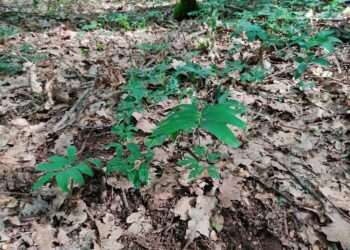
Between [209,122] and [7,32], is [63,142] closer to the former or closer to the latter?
[209,122]

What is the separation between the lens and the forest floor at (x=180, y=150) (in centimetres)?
197

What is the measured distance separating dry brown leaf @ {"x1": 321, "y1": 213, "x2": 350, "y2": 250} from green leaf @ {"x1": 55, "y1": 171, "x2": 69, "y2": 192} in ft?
5.06

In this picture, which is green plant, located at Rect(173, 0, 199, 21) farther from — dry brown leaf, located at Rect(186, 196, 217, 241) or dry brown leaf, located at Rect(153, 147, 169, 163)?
dry brown leaf, located at Rect(186, 196, 217, 241)

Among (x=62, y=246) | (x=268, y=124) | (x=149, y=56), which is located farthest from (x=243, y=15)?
(x=62, y=246)

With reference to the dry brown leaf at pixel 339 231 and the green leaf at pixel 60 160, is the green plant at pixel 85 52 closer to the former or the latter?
the green leaf at pixel 60 160

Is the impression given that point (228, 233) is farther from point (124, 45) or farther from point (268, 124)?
point (124, 45)

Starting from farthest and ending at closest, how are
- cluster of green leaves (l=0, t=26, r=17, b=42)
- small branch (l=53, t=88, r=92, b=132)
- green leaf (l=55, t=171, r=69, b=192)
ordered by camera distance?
1. cluster of green leaves (l=0, t=26, r=17, b=42)
2. small branch (l=53, t=88, r=92, b=132)
3. green leaf (l=55, t=171, r=69, b=192)

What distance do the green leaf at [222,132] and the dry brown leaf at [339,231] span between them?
3.80 ft

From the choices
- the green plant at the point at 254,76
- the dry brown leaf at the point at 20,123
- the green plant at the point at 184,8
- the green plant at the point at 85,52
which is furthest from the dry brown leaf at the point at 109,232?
the green plant at the point at 184,8

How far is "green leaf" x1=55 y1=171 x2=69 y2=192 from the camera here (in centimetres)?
167

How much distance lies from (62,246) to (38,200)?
42 cm

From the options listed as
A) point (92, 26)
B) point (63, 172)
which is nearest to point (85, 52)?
point (92, 26)

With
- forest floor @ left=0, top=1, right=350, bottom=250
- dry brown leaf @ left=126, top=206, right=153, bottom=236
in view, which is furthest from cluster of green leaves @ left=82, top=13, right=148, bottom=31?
dry brown leaf @ left=126, top=206, right=153, bottom=236

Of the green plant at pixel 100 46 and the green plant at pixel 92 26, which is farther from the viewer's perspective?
the green plant at pixel 92 26
